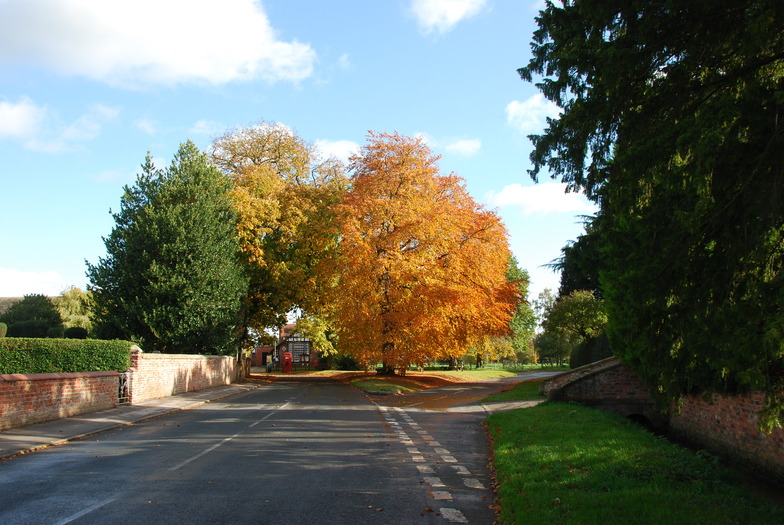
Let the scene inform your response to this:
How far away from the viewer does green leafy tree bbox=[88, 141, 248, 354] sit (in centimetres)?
2489

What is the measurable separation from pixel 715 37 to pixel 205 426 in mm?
13332

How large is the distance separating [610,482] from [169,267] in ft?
73.3

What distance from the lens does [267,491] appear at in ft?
23.9

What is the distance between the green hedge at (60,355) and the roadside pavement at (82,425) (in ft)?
4.67

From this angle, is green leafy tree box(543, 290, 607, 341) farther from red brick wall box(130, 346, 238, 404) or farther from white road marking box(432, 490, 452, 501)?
white road marking box(432, 490, 452, 501)

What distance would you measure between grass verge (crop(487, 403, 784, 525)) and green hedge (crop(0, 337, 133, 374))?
39.4 feet

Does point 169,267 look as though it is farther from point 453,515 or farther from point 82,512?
point 453,515

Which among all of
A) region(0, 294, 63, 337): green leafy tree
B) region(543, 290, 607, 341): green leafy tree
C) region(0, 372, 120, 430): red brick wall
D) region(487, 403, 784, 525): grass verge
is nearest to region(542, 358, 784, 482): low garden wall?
region(487, 403, 784, 525): grass verge

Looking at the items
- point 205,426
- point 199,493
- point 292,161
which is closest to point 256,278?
point 292,161

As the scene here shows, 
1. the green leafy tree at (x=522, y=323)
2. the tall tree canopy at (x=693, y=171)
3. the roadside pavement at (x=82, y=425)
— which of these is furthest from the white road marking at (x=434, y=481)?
the green leafy tree at (x=522, y=323)

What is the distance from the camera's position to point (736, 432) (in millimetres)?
11133

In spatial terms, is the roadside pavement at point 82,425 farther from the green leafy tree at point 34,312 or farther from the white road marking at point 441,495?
the green leafy tree at point 34,312

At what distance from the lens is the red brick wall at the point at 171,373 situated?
66.8 ft

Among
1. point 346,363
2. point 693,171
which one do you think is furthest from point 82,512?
point 346,363
